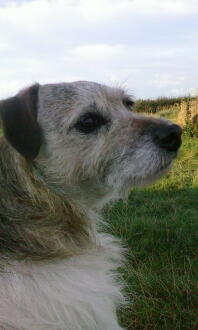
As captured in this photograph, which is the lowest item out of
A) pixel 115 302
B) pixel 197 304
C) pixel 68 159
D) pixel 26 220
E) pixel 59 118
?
pixel 197 304

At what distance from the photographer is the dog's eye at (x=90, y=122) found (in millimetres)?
3447

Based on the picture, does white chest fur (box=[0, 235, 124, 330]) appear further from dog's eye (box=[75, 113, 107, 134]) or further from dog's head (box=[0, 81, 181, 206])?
dog's eye (box=[75, 113, 107, 134])

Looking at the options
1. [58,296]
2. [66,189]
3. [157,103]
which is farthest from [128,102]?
[157,103]

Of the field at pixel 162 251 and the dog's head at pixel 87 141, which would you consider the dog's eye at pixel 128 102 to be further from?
the field at pixel 162 251

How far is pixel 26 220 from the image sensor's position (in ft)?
10.0

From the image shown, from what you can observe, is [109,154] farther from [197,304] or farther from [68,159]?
[197,304]

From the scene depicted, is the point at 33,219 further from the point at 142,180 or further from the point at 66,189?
the point at 142,180

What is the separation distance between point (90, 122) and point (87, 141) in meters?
0.15

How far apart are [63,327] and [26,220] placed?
0.66m

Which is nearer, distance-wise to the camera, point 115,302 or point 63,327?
point 63,327

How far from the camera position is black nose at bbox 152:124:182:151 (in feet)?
11.2

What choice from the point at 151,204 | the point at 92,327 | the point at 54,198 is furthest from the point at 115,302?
the point at 151,204

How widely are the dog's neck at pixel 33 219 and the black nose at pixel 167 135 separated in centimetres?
72

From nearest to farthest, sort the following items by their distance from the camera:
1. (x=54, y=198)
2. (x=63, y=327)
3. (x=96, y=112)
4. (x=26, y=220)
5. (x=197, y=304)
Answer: (x=63, y=327)
(x=26, y=220)
(x=54, y=198)
(x=96, y=112)
(x=197, y=304)
